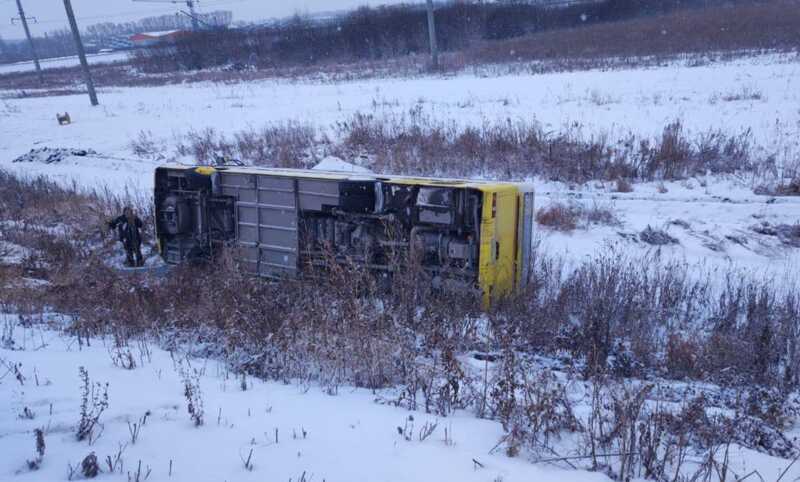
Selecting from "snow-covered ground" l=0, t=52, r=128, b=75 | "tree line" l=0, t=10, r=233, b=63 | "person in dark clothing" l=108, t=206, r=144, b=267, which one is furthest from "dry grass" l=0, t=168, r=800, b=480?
"tree line" l=0, t=10, r=233, b=63

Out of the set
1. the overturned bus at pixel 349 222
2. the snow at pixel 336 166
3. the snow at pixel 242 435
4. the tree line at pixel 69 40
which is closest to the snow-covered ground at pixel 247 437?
the snow at pixel 242 435

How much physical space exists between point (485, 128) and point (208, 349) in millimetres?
9901

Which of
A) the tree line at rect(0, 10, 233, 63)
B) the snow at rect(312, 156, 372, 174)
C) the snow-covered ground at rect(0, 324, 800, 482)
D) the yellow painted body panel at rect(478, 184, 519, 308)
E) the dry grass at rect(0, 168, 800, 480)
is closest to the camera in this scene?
the snow-covered ground at rect(0, 324, 800, 482)

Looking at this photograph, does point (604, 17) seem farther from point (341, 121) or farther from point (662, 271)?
point (662, 271)

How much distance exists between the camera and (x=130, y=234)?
8469mm

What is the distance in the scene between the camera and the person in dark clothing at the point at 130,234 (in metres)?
8.37

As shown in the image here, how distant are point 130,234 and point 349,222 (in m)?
3.59

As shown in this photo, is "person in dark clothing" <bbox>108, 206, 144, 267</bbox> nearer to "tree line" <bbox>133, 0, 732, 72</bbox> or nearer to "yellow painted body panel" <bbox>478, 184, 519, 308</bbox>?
Answer: "yellow painted body panel" <bbox>478, 184, 519, 308</bbox>

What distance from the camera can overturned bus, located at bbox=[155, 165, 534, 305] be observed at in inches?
244

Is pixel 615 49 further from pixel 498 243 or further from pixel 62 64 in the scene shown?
pixel 62 64

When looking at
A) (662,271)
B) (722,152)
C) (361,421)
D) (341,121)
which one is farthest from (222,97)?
(361,421)

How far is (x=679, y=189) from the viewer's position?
10.5 meters

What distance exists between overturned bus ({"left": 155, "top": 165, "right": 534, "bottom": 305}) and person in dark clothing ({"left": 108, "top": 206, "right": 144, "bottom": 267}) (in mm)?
550

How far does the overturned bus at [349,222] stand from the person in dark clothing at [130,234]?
55 cm
